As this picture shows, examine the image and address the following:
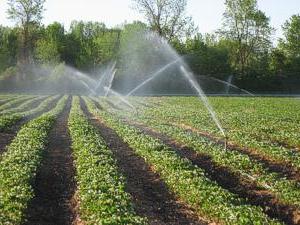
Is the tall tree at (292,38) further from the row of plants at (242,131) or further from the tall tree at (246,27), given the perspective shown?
the row of plants at (242,131)

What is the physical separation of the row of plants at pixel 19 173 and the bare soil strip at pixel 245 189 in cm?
576

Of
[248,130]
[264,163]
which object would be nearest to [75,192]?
[264,163]

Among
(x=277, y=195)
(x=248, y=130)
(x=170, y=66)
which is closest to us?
(x=277, y=195)

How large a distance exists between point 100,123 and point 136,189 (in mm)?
17600

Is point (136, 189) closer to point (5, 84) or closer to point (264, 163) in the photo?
point (264, 163)

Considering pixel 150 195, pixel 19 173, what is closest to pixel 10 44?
pixel 19 173

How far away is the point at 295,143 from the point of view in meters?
21.4

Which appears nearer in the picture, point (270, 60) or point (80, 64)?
point (270, 60)

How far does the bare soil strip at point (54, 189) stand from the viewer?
11.9 meters

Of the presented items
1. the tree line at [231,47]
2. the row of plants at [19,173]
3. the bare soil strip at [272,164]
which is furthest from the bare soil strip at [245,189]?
the tree line at [231,47]

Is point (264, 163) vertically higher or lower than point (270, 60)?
lower

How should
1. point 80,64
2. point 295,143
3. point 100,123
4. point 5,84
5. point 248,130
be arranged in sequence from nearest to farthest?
point 295,143 < point 248,130 < point 100,123 < point 5,84 < point 80,64

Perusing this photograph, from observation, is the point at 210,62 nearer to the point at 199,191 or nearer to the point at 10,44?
the point at 10,44

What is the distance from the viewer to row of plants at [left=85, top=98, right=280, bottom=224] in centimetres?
1118
